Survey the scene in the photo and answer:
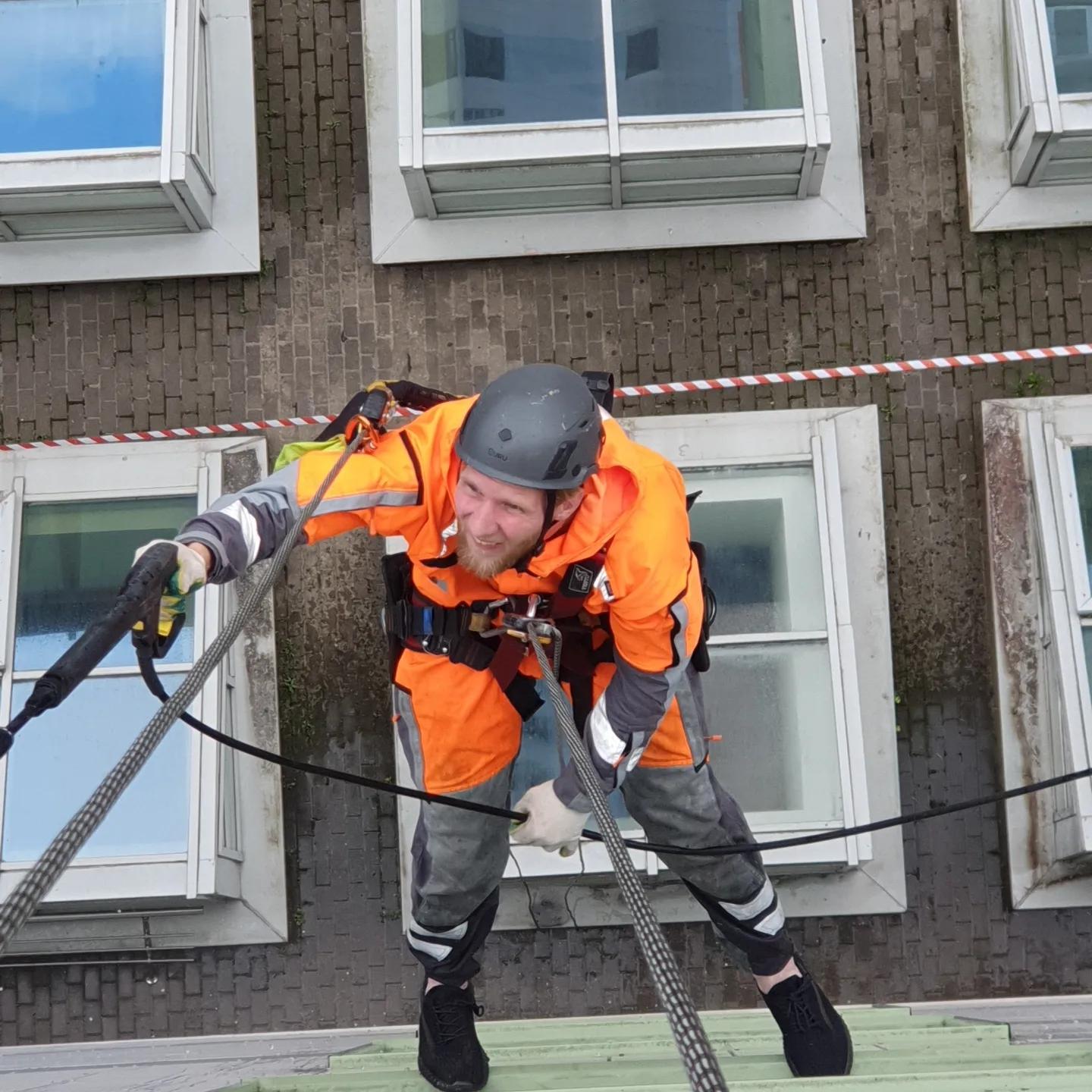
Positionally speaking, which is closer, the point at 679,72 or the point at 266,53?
the point at 679,72

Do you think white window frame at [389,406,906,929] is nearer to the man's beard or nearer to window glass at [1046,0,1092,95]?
window glass at [1046,0,1092,95]

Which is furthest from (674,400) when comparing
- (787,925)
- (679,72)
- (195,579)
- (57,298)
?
(195,579)

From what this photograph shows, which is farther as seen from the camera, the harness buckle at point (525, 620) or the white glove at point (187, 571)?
the harness buckle at point (525, 620)

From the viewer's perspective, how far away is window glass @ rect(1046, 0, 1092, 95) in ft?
22.5

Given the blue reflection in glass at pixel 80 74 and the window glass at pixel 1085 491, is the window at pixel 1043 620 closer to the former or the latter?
the window glass at pixel 1085 491

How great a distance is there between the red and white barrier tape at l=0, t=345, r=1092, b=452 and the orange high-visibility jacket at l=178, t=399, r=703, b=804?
3.48 meters

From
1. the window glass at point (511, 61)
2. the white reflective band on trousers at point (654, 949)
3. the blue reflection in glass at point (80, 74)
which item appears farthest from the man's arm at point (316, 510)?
the blue reflection in glass at point (80, 74)

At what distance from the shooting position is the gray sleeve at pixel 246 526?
11.0 feet

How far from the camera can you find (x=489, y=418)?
11.9 ft

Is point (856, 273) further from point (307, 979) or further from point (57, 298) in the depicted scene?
point (307, 979)

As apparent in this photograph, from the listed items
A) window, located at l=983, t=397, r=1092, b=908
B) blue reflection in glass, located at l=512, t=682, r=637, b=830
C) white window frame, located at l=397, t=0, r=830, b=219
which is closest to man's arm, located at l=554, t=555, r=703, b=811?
blue reflection in glass, located at l=512, t=682, r=637, b=830

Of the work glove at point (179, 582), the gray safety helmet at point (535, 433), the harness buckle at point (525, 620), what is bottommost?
the harness buckle at point (525, 620)

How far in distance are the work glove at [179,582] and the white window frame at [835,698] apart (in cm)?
382

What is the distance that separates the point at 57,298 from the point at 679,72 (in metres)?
4.22
